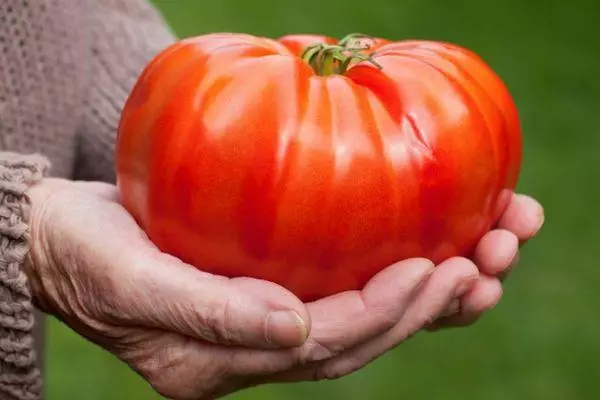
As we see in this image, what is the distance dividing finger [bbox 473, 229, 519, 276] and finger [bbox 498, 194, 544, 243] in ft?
0.23

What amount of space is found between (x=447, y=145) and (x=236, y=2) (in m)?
3.24

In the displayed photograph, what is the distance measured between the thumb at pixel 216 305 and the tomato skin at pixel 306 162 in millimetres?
19

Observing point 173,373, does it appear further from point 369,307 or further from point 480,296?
point 480,296

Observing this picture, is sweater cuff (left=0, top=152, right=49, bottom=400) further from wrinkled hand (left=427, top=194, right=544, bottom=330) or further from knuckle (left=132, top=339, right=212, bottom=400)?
wrinkled hand (left=427, top=194, right=544, bottom=330)

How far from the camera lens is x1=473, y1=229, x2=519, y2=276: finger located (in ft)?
3.84

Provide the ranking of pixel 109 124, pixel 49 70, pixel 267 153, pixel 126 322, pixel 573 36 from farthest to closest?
pixel 573 36
pixel 109 124
pixel 49 70
pixel 126 322
pixel 267 153

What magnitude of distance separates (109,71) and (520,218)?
67cm

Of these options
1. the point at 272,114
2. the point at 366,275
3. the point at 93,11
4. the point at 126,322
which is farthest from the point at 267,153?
the point at 93,11

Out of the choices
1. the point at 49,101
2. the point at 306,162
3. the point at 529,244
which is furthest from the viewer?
the point at 529,244

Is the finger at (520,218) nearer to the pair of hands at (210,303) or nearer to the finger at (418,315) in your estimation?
the pair of hands at (210,303)

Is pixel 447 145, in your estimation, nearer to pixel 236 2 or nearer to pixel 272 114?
pixel 272 114

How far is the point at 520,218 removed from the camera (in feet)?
4.16

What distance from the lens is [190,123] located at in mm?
1042

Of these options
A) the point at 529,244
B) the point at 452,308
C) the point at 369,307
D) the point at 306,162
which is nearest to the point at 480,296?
the point at 452,308
